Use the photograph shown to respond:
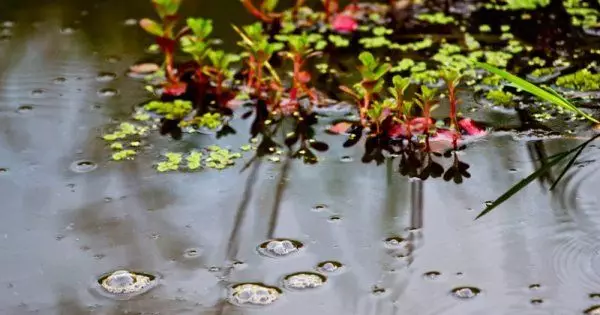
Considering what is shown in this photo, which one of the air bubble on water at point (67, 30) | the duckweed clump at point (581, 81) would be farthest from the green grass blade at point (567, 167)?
the air bubble on water at point (67, 30)

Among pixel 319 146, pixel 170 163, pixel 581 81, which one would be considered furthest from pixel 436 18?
pixel 170 163

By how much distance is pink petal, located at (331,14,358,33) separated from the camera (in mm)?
2801

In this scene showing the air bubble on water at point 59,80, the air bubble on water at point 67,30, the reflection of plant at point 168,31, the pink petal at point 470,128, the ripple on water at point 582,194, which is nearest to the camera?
the ripple on water at point 582,194

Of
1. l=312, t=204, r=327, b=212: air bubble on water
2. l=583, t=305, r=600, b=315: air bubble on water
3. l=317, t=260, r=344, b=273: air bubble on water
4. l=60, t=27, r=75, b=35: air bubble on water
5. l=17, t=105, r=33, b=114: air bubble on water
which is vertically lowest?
l=583, t=305, r=600, b=315: air bubble on water

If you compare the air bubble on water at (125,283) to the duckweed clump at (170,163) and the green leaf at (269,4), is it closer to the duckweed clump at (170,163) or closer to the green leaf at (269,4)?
the duckweed clump at (170,163)

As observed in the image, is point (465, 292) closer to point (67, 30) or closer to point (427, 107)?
point (427, 107)

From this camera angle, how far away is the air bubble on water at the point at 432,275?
1661 millimetres

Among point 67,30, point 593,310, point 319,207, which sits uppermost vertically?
point 67,30

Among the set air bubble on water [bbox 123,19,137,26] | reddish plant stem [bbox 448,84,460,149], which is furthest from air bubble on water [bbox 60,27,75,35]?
reddish plant stem [bbox 448,84,460,149]

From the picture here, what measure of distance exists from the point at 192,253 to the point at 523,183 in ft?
2.44

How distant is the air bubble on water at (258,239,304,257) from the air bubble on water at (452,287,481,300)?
1.07 ft

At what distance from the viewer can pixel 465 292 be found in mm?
1619

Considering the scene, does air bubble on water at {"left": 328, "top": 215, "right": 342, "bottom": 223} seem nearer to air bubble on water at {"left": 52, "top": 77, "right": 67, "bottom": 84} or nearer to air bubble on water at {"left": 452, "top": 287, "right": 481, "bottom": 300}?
air bubble on water at {"left": 452, "top": 287, "right": 481, "bottom": 300}

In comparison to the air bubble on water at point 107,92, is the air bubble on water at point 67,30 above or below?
above
